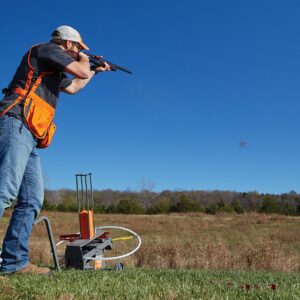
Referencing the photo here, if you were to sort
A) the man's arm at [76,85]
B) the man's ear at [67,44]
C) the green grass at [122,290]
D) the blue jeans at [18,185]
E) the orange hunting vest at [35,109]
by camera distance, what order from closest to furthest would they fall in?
1. the green grass at [122,290]
2. the blue jeans at [18,185]
3. the orange hunting vest at [35,109]
4. the man's ear at [67,44]
5. the man's arm at [76,85]

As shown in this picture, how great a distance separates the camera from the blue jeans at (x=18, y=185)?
4.14m

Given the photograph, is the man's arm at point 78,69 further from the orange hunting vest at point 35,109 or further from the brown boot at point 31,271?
the brown boot at point 31,271

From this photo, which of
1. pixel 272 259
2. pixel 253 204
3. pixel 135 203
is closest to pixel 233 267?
pixel 272 259

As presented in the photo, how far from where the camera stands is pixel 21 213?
470cm

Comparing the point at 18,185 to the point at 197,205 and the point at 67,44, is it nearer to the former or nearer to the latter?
the point at 67,44

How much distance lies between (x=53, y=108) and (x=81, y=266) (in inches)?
94.1

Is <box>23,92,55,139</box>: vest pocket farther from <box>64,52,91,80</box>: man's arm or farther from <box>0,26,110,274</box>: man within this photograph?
<box>64,52,91,80</box>: man's arm

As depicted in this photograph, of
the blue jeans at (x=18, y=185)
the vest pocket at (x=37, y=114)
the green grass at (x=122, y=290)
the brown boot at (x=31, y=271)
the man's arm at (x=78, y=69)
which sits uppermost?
the man's arm at (x=78, y=69)

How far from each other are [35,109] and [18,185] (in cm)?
70

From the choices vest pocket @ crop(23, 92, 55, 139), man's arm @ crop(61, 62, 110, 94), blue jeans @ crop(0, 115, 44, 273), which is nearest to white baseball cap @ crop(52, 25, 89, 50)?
man's arm @ crop(61, 62, 110, 94)

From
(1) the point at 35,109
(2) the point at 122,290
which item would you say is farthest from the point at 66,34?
(2) the point at 122,290

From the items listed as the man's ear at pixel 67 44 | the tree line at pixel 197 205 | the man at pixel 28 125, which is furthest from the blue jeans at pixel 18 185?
the tree line at pixel 197 205

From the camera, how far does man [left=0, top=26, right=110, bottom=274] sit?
4184 mm

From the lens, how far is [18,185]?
4.25m
